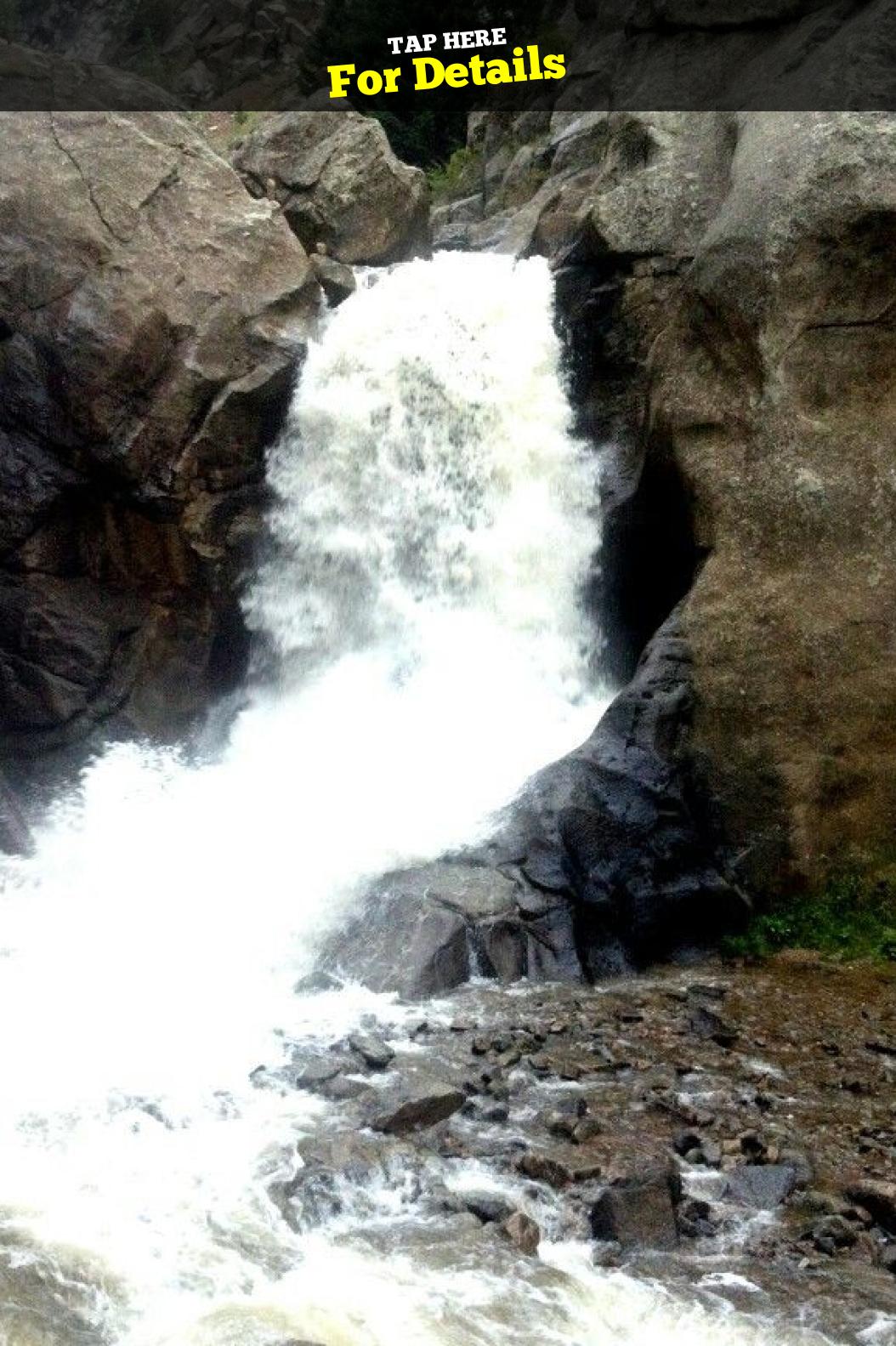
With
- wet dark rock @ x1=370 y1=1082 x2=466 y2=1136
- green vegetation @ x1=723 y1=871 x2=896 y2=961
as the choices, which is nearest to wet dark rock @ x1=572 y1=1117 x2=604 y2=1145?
wet dark rock @ x1=370 y1=1082 x2=466 y2=1136

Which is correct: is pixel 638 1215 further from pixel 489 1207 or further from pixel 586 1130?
pixel 586 1130

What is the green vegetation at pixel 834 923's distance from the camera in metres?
11.7

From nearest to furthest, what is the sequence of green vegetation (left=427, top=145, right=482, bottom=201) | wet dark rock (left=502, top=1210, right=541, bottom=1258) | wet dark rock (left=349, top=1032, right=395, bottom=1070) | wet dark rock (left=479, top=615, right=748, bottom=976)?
wet dark rock (left=502, top=1210, right=541, bottom=1258) → wet dark rock (left=349, top=1032, right=395, bottom=1070) → wet dark rock (left=479, top=615, right=748, bottom=976) → green vegetation (left=427, top=145, right=482, bottom=201)

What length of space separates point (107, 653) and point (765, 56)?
12.4 metres

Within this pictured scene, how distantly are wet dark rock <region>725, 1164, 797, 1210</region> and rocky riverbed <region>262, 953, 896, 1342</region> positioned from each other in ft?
0.04

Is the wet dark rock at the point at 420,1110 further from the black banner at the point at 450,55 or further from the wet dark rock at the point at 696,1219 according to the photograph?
the black banner at the point at 450,55

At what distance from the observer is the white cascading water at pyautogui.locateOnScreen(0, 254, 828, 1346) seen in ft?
20.9

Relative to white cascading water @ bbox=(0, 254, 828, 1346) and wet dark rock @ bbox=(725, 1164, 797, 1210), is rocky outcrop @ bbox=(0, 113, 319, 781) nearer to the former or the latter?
white cascading water @ bbox=(0, 254, 828, 1346)

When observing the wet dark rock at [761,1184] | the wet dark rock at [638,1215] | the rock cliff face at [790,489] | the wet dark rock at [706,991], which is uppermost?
the rock cliff face at [790,489]

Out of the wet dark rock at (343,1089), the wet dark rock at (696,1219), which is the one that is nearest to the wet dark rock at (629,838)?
the wet dark rock at (343,1089)

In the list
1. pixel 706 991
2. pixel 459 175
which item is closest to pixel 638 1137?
pixel 706 991

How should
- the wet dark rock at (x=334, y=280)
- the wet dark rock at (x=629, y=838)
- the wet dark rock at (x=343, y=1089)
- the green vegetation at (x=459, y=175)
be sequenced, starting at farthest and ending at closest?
the green vegetation at (x=459, y=175)
the wet dark rock at (x=334, y=280)
the wet dark rock at (x=629, y=838)
the wet dark rock at (x=343, y=1089)

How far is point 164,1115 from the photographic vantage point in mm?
8164

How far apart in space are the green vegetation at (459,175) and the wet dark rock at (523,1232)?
994 inches
